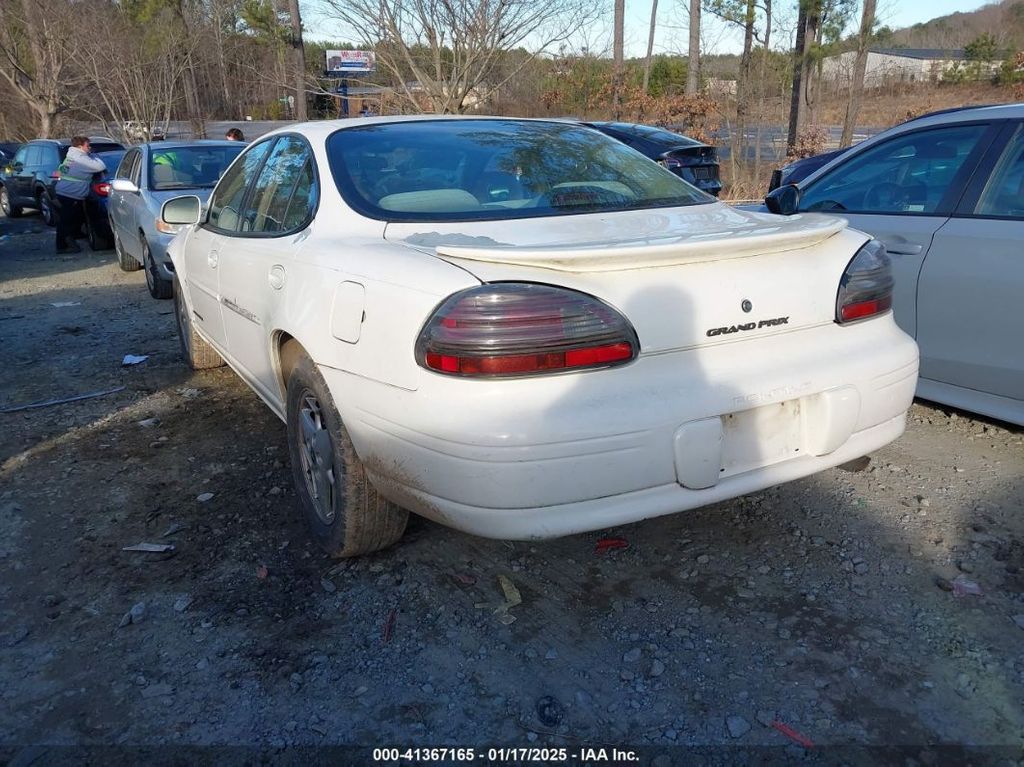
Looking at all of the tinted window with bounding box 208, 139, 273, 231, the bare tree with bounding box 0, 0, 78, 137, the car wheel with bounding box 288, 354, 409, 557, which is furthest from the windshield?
the bare tree with bounding box 0, 0, 78, 137

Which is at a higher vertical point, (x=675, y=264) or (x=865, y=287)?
(x=675, y=264)

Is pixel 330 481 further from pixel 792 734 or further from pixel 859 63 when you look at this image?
pixel 859 63

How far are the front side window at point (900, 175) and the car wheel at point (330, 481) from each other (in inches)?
115

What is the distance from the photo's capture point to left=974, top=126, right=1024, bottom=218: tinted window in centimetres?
346

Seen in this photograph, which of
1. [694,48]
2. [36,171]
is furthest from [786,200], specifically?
[694,48]

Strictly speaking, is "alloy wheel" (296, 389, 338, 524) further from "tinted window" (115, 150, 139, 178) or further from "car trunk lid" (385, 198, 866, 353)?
"tinted window" (115, 150, 139, 178)

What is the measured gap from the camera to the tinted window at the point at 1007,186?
3.46 meters

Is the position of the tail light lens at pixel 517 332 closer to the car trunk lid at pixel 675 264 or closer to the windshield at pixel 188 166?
the car trunk lid at pixel 675 264

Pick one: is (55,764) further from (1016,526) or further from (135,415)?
(1016,526)

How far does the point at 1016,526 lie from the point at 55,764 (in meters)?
3.27

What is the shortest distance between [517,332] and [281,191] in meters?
1.75

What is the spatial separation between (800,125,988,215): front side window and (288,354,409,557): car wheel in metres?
2.92

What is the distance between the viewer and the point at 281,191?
340 centimetres

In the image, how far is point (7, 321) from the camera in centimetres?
720
